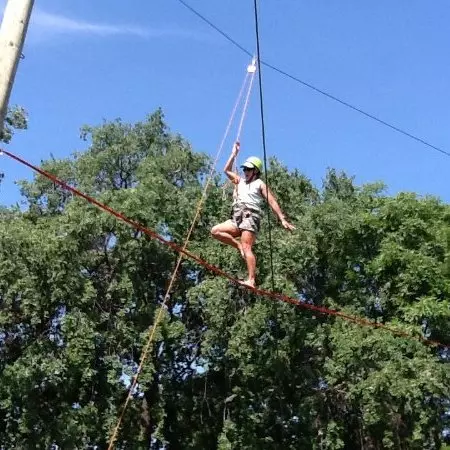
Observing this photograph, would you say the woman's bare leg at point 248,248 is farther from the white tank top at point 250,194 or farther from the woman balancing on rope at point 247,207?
the white tank top at point 250,194

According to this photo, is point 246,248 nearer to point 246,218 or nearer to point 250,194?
point 246,218

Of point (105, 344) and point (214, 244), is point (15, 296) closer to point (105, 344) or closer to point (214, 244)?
point (105, 344)

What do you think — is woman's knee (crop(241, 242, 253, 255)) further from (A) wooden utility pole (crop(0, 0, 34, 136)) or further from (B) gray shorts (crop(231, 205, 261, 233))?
(A) wooden utility pole (crop(0, 0, 34, 136))

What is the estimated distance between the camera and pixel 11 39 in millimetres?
4742

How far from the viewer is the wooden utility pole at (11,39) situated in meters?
4.66

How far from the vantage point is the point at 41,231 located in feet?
56.4

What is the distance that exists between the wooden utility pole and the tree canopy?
39.7ft

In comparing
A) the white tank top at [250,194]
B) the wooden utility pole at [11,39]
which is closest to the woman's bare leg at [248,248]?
the white tank top at [250,194]

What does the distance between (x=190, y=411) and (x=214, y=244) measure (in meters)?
4.07

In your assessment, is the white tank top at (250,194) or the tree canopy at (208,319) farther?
the tree canopy at (208,319)

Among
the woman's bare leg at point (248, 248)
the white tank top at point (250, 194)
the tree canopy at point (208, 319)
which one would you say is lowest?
the woman's bare leg at point (248, 248)

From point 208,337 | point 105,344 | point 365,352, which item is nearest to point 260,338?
point 208,337

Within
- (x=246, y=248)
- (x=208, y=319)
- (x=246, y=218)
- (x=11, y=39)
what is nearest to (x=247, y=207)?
(x=246, y=218)

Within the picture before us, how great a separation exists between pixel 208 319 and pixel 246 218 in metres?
9.78
